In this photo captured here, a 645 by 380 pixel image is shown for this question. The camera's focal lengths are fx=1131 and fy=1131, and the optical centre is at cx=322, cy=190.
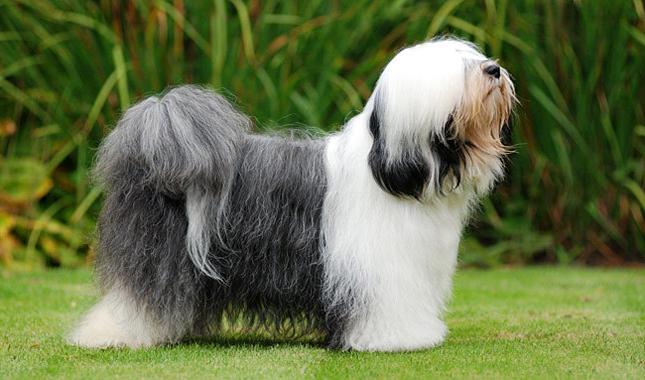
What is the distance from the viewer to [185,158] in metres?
5.02

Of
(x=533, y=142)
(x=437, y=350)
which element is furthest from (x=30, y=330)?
(x=533, y=142)

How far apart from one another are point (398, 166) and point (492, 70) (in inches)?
22.7

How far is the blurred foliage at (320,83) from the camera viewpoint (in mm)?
8461

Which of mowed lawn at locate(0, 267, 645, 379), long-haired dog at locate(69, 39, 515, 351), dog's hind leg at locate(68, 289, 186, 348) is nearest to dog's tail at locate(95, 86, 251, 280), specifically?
long-haired dog at locate(69, 39, 515, 351)

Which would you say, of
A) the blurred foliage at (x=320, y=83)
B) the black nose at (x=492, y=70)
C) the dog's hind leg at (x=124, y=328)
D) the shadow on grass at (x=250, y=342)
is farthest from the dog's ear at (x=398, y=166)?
the blurred foliage at (x=320, y=83)

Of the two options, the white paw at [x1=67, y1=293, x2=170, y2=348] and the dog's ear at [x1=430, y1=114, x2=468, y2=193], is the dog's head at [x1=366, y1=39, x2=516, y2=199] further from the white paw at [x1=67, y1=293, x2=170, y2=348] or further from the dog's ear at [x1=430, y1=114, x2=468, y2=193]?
the white paw at [x1=67, y1=293, x2=170, y2=348]

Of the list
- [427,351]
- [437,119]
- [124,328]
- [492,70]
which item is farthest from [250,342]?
[492,70]

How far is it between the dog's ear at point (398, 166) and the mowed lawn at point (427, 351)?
0.73 meters

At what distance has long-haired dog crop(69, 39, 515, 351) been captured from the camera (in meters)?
4.90

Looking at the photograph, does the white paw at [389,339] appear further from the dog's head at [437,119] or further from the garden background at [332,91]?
the garden background at [332,91]

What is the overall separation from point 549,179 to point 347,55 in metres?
1.87

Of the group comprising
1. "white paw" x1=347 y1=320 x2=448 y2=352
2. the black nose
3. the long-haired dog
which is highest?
the black nose

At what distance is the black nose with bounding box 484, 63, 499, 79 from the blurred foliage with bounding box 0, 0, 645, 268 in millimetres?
3531

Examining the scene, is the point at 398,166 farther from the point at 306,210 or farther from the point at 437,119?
the point at 306,210
